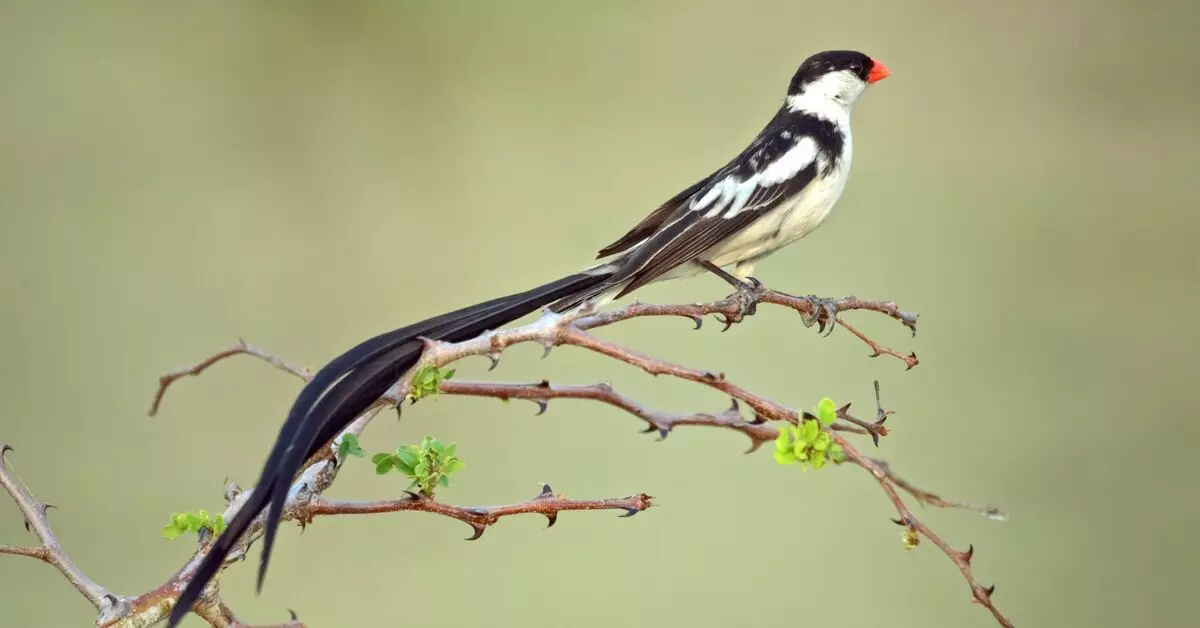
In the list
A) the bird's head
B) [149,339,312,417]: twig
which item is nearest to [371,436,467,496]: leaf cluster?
[149,339,312,417]: twig

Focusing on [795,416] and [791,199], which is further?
[791,199]

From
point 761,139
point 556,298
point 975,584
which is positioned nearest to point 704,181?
point 761,139

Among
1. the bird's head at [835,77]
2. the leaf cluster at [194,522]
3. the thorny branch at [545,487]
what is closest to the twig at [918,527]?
the thorny branch at [545,487]

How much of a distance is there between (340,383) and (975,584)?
247 millimetres

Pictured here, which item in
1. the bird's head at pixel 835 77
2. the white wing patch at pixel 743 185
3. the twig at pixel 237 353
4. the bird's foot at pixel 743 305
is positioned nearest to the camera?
the twig at pixel 237 353

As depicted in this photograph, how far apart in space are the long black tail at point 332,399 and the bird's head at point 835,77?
493mm

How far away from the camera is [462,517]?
0.43 metres

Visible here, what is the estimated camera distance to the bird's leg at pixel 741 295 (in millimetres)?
678

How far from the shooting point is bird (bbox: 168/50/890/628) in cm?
43

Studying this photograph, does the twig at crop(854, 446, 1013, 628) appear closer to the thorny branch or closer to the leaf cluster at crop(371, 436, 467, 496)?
the thorny branch

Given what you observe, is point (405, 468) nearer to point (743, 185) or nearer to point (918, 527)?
point (918, 527)

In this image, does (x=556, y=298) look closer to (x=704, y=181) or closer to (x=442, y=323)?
(x=442, y=323)

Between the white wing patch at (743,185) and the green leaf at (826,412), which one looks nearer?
the green leaf at (826,412)

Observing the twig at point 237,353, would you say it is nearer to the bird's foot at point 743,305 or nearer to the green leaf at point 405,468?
the green leaf at point 405,468
